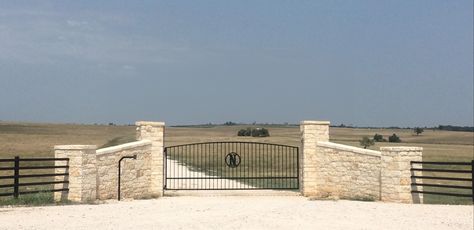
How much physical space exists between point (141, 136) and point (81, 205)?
4.09 metres

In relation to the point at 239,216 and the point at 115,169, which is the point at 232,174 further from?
the point at 239,216

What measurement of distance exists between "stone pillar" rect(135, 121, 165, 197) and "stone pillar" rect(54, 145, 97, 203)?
271 centimetres

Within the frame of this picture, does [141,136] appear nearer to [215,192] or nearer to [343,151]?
[215,192]

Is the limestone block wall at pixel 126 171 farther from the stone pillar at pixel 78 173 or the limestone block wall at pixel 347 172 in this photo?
the limestone block wall at pixel 347 172

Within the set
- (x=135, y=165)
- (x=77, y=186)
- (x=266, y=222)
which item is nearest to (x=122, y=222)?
(x=266, y=222)

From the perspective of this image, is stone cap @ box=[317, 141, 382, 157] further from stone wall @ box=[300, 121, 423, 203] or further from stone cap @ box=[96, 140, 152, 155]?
stone cap @ box=[96, 140, 152, 155]

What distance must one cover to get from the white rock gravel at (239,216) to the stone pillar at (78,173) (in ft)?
2.53

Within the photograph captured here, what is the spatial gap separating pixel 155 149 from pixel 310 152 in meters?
5.01

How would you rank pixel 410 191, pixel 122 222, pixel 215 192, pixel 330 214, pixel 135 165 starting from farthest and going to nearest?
pixel 215 192
pixel 135 165
pixel 410 191
pixel 330 214
pixel 122 222

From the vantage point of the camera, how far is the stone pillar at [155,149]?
1848cm

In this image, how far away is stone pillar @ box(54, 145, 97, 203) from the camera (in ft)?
51.1

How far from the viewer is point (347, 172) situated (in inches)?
709

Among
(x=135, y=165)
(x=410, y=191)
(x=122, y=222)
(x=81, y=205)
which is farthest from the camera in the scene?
(x=135, y=165)

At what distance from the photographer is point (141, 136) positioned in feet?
60.8
